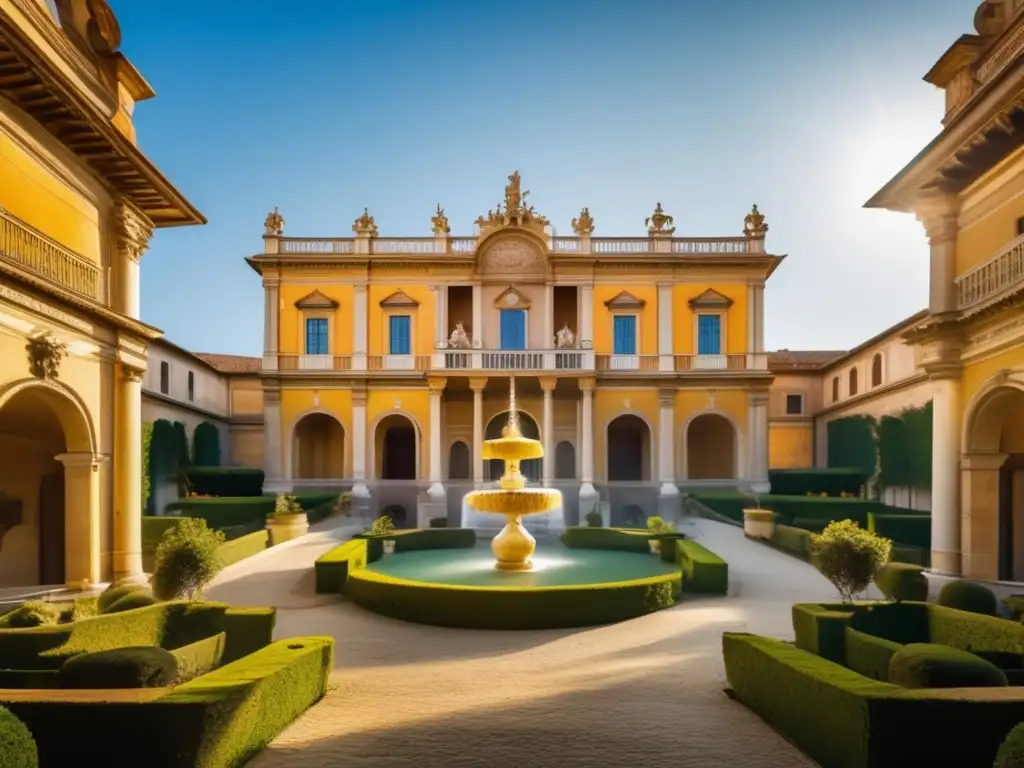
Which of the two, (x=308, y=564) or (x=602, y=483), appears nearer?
(x=308, y=564)

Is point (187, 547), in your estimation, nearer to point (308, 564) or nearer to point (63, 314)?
point (63, 314)

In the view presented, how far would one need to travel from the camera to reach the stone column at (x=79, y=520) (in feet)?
45.8

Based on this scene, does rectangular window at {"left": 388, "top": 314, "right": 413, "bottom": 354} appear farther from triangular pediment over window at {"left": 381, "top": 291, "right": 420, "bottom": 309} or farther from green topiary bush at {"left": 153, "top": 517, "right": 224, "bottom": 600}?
green topiary bush at {"left": 153, "top": 517, "right": 224, "bottom": 600}

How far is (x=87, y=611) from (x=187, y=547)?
156 cm

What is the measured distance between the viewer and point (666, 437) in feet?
108

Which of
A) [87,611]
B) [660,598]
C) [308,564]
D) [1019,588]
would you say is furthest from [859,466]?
[87,611]

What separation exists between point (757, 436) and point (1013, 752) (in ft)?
101

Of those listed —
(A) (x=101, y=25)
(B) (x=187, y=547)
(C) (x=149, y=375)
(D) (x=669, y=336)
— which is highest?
(A) (x=101, y=25)

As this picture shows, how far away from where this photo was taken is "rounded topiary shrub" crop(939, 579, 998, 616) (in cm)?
950

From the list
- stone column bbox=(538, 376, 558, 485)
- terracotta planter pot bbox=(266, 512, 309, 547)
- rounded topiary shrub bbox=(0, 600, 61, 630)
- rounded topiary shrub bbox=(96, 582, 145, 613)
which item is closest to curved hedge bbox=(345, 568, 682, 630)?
rounded topiary shrub bbox=(96, 582, 145, 613)

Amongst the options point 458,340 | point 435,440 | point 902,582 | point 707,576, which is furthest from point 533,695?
point 458,340

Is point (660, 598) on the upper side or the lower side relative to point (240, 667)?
lower

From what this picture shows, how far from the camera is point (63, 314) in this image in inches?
502

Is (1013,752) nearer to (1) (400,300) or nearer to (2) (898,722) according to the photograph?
(2) (898,722)
